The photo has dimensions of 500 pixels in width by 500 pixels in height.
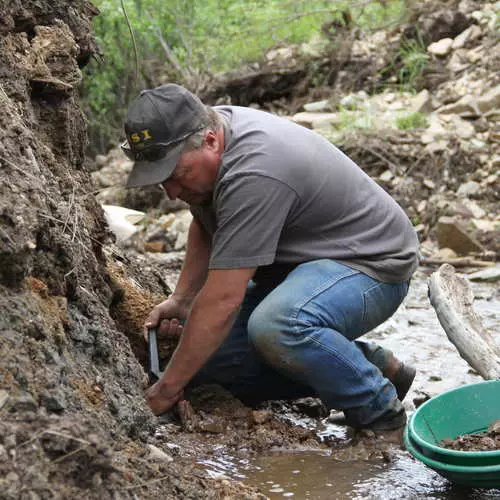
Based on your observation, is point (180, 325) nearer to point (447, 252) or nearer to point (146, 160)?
point (146, 160)

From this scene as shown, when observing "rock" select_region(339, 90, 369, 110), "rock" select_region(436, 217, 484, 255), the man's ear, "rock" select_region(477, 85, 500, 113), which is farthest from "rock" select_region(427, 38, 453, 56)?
the man's ear

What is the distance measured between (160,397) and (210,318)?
16.5 inches

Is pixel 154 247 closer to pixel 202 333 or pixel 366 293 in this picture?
pixel 366 293

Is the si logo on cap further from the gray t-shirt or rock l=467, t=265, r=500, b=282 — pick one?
rock l=467, t=265, r=500, b=282

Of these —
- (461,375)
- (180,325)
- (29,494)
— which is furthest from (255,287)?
(29,494)

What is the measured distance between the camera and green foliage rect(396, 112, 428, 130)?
9117 millimetres

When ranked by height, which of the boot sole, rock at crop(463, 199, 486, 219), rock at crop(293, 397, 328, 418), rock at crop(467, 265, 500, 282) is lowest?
rock at crop(467, 265, 500, 282)

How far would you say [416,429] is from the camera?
3.10m

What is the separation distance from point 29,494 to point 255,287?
2053 millimetres

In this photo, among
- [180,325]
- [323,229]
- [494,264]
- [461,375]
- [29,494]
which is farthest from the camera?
[494,264]

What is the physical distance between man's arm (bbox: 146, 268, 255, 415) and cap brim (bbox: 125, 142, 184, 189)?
15.2 inches

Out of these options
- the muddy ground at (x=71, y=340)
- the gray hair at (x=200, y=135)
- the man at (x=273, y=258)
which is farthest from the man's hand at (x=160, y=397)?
the gray hair at (x=200, y=135)

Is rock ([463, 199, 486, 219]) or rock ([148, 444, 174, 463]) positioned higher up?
rock ([148, 444, 174, 463])

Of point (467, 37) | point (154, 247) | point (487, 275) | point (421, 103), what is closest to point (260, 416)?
point (487, 275)
